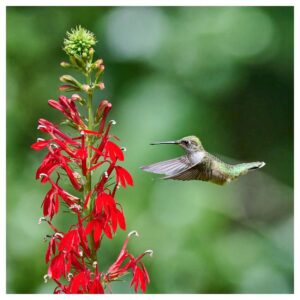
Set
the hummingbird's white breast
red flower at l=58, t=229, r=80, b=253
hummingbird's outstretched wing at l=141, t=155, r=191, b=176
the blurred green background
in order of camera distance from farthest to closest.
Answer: the blurred green background, the hummingbird's white breast, hummingbird's outstretched wing at l=141, t=155, r=191, b=176, red flower at l=58, t=229, r=80, b=253

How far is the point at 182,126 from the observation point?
2967 millimetres

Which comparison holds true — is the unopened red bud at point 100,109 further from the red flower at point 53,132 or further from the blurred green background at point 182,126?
the blurred green background at point 182,126

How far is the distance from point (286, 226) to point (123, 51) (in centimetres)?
121

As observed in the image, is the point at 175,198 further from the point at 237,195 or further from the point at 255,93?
the point at 255,93

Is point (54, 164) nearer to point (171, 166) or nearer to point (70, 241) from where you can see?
point (70, 241)

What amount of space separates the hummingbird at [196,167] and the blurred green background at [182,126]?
938 mm

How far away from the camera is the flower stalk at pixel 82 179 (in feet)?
3.90

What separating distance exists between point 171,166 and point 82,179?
300 millimetres

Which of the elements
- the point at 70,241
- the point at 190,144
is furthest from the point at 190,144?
the point at 70,241

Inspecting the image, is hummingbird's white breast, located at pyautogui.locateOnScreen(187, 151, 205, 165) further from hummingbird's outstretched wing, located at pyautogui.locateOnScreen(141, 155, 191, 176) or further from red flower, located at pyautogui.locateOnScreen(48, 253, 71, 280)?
red flower, located at pyautogui.locateOnScreen(48, 253, 71, 280)

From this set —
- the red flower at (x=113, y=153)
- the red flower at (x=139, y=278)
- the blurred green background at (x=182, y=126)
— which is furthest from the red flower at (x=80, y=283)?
the blurred green background at (x=182, y=126)

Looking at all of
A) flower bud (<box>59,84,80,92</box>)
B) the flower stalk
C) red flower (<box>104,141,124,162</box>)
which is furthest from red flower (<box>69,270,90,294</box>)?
flower bud (<box>59,84,80,92</box>)

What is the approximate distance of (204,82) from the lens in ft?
10.4

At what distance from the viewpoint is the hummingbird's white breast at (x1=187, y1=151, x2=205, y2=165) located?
156 centimetres
